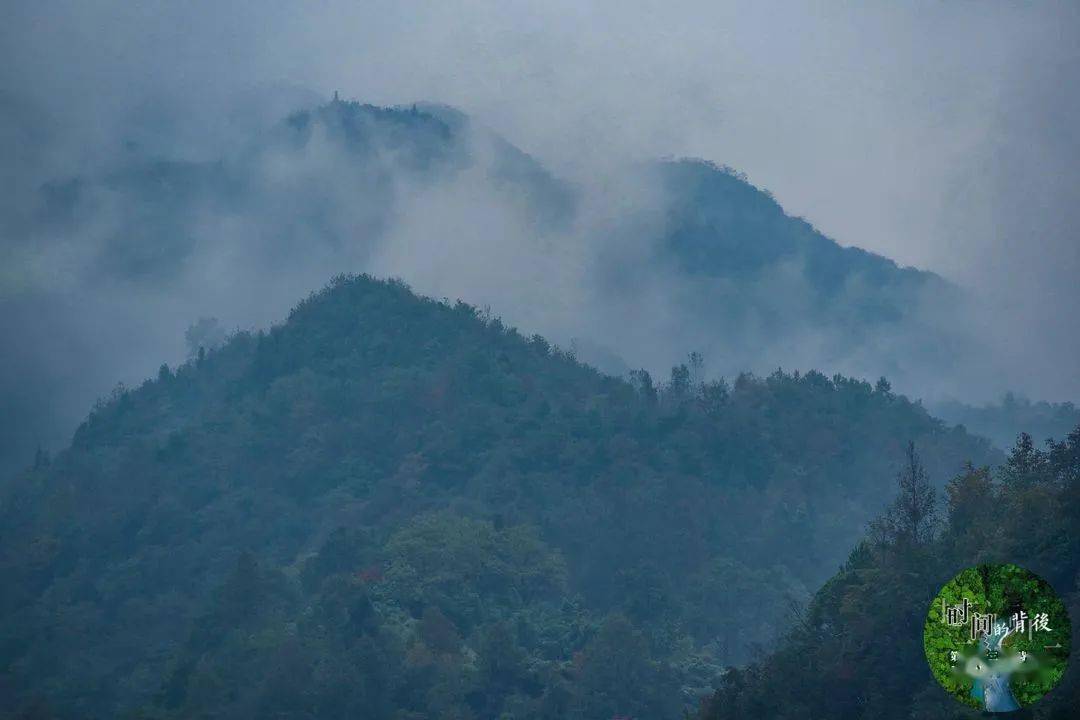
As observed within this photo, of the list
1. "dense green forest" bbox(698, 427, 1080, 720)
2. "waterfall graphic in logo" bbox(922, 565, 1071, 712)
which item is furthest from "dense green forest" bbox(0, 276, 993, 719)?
"waterfall graphic in logo" bbox(922, 565, 1071, 712)

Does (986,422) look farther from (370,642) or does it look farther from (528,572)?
(370,642)

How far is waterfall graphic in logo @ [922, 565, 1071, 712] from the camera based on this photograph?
66.2 feet

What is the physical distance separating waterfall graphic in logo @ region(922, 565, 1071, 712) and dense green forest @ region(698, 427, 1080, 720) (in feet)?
16.0

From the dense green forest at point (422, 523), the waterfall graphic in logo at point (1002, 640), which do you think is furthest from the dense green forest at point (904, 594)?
the waterfall graphic in logo at point (1002, 640)

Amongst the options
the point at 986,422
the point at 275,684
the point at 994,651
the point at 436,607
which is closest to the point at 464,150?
the point at 986,422

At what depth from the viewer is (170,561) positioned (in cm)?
7206

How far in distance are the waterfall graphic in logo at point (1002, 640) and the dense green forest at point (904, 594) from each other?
4.88 m

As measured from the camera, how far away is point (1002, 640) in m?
20.1

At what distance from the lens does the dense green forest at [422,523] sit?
5462cm

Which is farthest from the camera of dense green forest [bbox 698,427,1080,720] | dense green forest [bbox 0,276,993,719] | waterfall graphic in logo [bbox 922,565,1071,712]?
dense green forest [bbox 0,276,993,719]

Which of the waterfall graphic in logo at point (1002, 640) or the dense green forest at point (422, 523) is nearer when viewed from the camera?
the waterfall graphic in logo at point (1002, 640)

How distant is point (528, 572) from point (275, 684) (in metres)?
17.0

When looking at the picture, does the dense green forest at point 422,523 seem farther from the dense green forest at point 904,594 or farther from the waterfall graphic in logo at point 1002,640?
the waterfall graphic in logo at point 1002,640

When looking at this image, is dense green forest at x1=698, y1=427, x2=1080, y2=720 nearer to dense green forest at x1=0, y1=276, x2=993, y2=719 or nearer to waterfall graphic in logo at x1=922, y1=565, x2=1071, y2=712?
dense green forest at x1=0, y1=276, x2=993, y2=719
